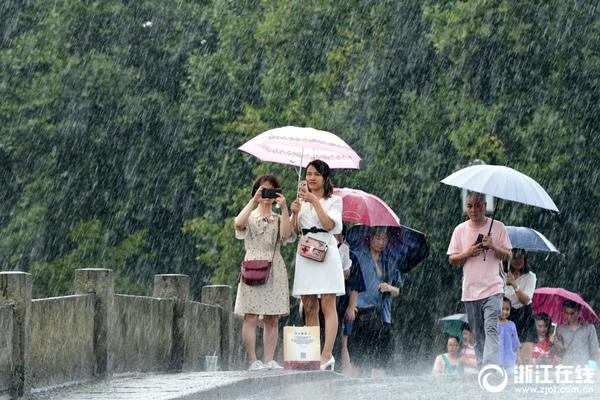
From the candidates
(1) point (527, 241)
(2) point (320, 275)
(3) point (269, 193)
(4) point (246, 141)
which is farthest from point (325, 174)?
(4) point (246, 141)

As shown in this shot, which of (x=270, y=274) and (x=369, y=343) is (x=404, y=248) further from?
(x=270, y=274)

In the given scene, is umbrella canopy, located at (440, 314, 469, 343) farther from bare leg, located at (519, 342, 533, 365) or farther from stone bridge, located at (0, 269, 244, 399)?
stone bridge, located at (0, 269, 244, 399)

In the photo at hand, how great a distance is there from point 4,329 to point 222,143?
28370mm

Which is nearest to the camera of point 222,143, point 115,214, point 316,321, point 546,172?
point 316,321

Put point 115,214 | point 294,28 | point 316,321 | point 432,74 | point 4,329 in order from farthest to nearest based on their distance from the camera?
point 115,214 → point 294,28 → point 432,74 → point 316,321 → point 4,329

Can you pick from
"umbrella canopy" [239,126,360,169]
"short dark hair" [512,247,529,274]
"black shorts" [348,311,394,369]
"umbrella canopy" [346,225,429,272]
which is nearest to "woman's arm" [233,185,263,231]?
"umbrella canopy" [239,126,360,169]

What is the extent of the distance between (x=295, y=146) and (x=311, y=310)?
5.49 ft

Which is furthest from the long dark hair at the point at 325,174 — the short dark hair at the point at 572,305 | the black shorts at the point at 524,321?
the short dark hair at the point at 572,305

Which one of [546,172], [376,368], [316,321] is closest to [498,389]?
[316,321]

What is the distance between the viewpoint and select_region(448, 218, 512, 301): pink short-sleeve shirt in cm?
1287

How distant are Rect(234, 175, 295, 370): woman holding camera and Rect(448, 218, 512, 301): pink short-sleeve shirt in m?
1.52

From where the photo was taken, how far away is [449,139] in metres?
27.9

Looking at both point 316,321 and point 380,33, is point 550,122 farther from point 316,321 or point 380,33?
point 316,321

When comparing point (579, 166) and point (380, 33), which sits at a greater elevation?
point (380, 33)
